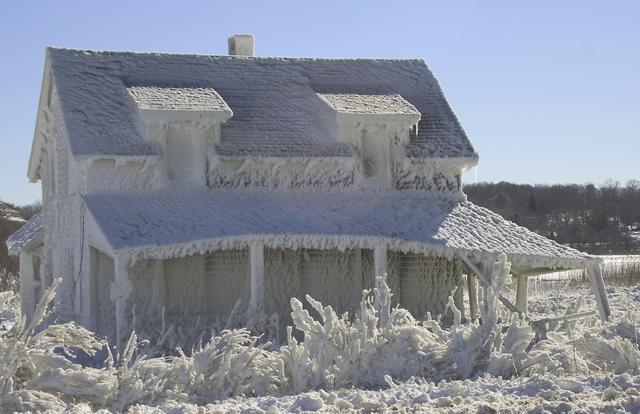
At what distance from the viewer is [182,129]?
63.7ft

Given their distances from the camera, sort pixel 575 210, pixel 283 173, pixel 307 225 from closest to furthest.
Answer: pixel 307 225
pixel 283 173
pixel 575 210

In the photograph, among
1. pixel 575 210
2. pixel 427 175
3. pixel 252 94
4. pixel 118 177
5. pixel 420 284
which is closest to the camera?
pixel 118 177

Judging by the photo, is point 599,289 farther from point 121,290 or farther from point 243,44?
point 243,44

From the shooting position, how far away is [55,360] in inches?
378

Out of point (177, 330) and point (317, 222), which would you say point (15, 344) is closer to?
point (177, 330)

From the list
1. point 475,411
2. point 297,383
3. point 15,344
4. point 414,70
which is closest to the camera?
point 475,411

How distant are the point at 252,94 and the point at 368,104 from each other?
229 centimetres

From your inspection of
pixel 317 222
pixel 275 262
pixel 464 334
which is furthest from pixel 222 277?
pixel 464 334

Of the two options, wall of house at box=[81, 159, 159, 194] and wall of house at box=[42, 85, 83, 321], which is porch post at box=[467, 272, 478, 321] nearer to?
wall of house at box=[81, 159, 159, 194]

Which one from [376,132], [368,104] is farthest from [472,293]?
[368,104]

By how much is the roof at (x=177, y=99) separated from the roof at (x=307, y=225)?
5.01ft

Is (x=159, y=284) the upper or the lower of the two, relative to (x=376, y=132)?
lower

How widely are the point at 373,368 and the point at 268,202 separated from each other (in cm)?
881

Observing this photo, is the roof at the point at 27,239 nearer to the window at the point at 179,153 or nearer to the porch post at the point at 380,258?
the window at the point at 179,153
